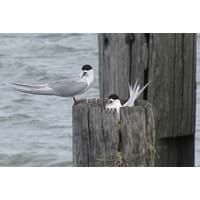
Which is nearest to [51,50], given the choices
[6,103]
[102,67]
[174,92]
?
[6,103]

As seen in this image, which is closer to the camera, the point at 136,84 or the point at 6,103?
the point at 136,84

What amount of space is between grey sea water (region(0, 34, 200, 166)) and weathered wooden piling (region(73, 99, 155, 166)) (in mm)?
375

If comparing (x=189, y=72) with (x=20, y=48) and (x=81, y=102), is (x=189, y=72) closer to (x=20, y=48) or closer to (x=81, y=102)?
(x=81, y=102)

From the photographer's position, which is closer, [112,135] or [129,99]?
[112,135]

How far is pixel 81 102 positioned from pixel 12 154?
494 mm

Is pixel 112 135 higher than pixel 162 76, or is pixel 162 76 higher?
pixel 162 76

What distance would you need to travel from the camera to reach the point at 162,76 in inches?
99.1

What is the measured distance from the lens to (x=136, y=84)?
2463 millimetres

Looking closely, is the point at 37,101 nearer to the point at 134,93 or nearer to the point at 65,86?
the point at 65,86

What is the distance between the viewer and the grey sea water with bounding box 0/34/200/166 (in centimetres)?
281

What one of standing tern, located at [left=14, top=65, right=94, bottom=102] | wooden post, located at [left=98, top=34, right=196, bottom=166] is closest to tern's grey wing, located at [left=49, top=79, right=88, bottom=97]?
standing tern, located at [left=14, top=65, right=94, bottom=102]

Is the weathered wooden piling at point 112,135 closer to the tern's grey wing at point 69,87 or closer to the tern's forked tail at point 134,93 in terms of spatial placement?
the tern's forked tail at point 134,93

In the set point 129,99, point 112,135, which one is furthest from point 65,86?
point 112,135

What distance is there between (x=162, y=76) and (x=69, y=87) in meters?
0.50
